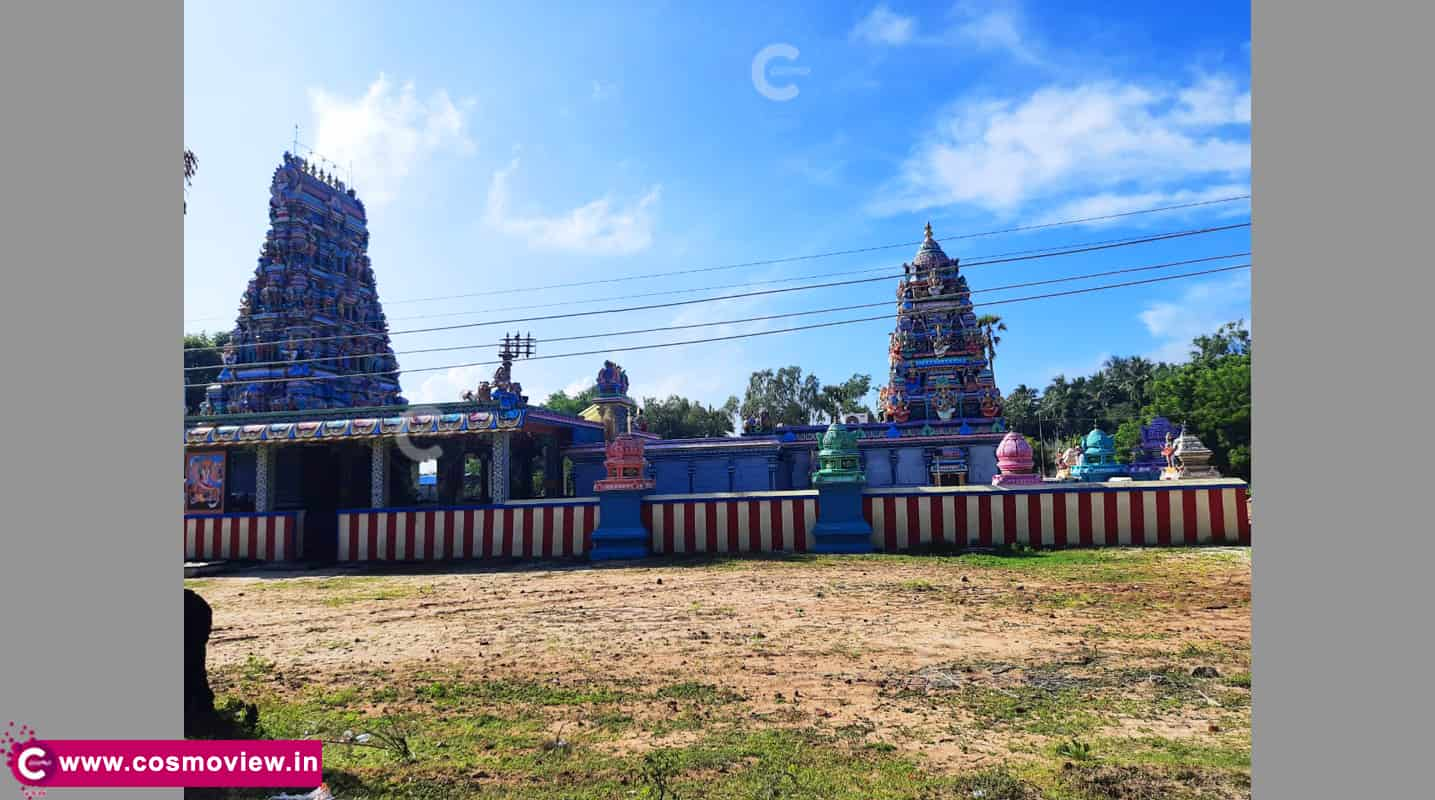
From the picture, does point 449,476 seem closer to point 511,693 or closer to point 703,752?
point 511,693

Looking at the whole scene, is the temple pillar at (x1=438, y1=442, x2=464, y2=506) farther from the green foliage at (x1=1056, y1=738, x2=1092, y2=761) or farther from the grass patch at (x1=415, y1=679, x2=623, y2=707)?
the green foliage at (x1=1056, y1=738, x2=1092, y2=761)

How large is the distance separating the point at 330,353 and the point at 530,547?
26.9 metres

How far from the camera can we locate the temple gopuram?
55.8 feet

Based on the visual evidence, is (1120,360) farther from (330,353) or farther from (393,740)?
(393,740)

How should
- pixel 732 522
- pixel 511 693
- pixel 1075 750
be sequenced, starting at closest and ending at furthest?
pixel 1075 750 < pixel 511 693 < pixel 732 522

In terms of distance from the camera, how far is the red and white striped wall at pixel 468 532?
62.3ft

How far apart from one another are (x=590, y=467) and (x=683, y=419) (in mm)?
41104

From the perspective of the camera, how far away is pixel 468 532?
19.7m

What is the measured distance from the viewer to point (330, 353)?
3947 cm

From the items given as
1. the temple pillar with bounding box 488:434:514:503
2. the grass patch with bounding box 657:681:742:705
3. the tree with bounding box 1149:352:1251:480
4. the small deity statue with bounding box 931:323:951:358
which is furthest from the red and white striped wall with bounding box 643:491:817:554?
the tree with bounding box 1149:352:1251:480

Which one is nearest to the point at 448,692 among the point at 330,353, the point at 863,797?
the point at 863,797
